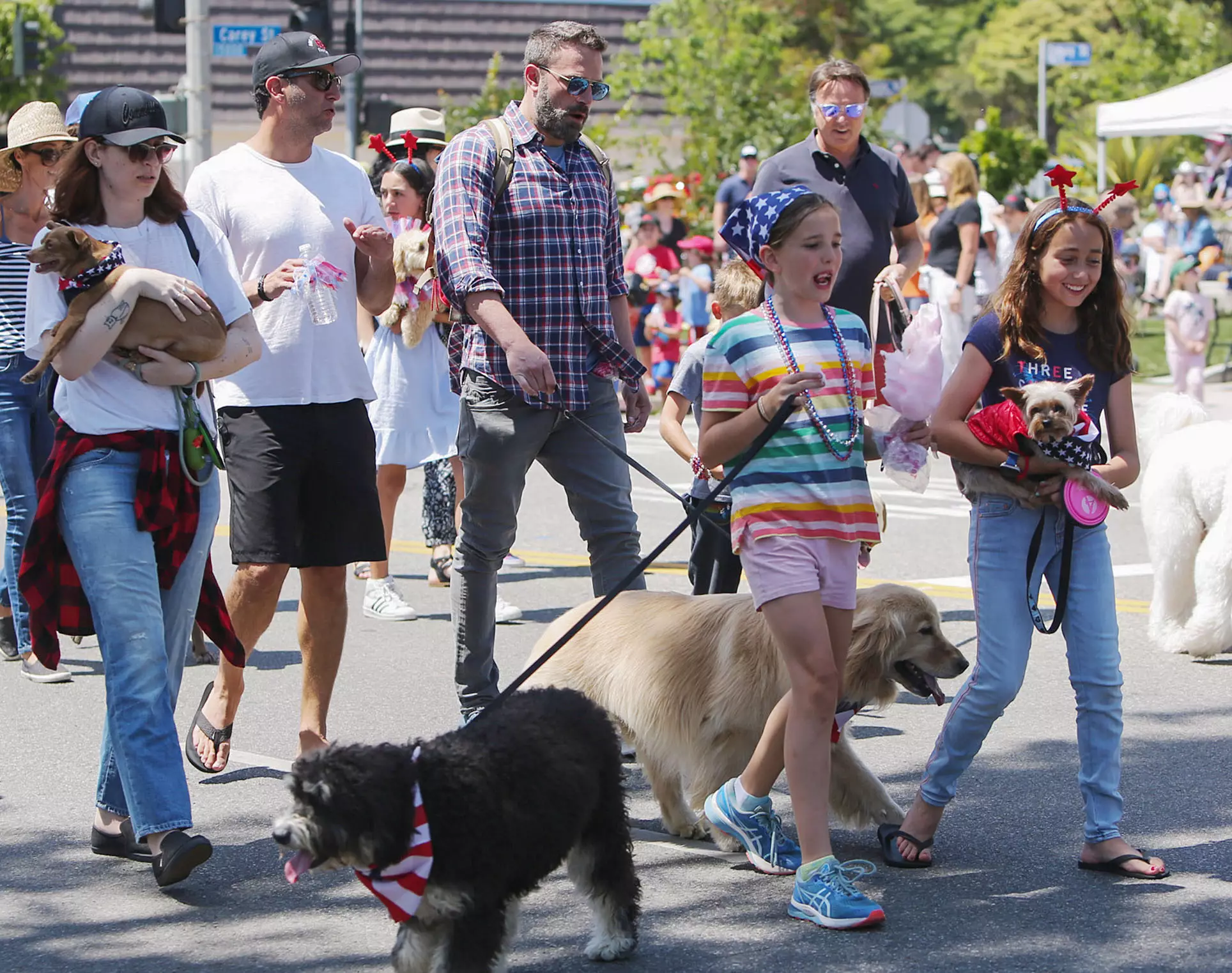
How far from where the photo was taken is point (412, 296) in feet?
28.6

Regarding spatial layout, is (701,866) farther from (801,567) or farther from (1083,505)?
(1083,505)

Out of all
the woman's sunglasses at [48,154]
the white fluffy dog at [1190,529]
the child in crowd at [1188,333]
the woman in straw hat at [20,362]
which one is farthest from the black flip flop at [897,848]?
the child in crowd at [1188,333]

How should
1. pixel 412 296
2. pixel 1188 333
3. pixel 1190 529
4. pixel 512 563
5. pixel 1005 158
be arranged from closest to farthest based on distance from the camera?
pixel 1190 529 → pixel 412 296 → pixel 512 563 → pixel 1188 333 → pixel 1005 158

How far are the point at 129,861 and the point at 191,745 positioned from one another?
79 cm

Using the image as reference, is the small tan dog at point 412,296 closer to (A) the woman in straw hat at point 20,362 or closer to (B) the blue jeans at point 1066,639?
(A) the woman in straw hat at point 20,362

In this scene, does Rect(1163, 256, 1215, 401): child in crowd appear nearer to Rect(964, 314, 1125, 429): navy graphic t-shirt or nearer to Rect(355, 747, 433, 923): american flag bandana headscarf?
Rect(964, 314, 1125, 429): navy graphic t-shirt

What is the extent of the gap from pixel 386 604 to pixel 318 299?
129 inches

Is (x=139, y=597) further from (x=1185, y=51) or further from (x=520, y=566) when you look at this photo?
(x=1185, y=51)

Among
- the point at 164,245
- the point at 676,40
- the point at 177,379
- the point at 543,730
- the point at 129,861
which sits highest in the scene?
the point at 676,40

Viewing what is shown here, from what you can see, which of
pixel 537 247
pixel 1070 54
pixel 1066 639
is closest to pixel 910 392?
pixel 1066 639

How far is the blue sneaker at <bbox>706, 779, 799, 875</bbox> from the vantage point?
15.1ft

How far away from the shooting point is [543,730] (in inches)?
151

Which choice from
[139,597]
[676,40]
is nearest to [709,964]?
[139,597]

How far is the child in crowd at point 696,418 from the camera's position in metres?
6.23
